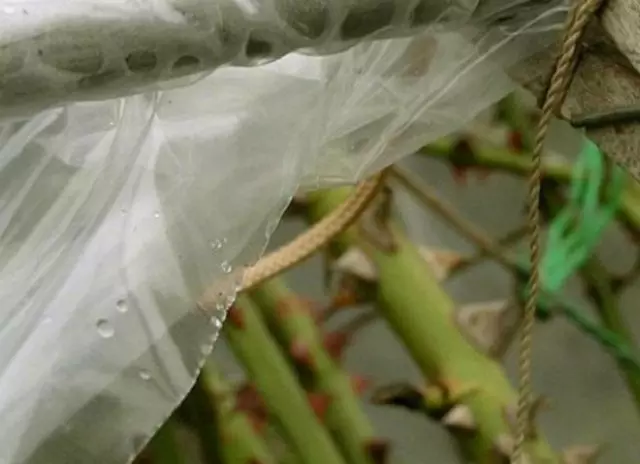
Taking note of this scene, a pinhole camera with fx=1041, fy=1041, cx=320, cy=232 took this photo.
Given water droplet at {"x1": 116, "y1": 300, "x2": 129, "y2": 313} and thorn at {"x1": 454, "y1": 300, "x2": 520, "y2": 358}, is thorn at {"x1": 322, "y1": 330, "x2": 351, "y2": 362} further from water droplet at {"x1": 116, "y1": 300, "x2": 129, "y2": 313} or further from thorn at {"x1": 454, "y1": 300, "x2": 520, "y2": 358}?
water droplet at {"x1": 116, "y1": 300, "x2": 129, "y2": 313}

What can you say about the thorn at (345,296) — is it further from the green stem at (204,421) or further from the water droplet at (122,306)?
the water droplet at (122,306)

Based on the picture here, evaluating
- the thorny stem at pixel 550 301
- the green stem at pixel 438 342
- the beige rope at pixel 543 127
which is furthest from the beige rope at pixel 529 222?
the thorny stem at pixel 550 301

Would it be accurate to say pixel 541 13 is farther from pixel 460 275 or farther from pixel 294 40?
pixel 460 275

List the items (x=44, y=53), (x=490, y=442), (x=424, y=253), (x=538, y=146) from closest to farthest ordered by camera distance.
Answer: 1. (x=44, y=53)
2. (x=538, y=146)
3. (x=490, y=442)
4. (x=424, y=253)

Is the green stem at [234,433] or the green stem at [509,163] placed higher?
the green stem at [509,163]

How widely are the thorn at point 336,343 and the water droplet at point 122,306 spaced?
326 mm

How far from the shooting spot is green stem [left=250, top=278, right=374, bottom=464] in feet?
1.89

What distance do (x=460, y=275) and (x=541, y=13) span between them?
480 millimetres

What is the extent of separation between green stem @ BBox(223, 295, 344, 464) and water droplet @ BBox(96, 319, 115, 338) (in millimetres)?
254

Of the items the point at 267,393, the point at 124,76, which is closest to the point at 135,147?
the point at 124,76

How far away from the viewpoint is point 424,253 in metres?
0.65

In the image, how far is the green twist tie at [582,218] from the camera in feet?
2.02

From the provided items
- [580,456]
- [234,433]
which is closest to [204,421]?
[234,433]

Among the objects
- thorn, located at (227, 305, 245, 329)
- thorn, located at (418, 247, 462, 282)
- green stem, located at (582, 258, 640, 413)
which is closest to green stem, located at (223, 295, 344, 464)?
thorn, located at (227, 305, 245, 329)
